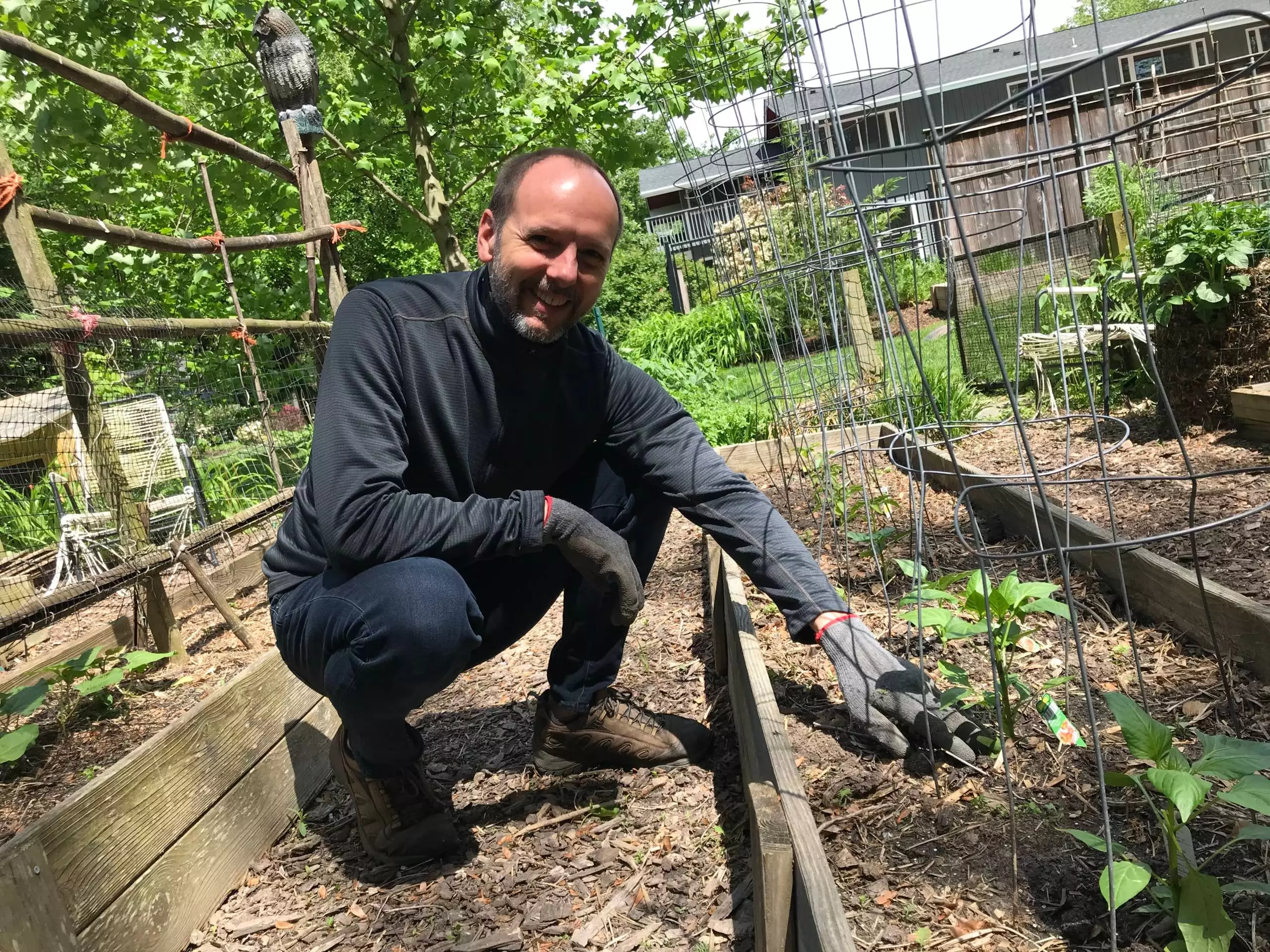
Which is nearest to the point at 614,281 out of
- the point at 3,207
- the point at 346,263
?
the point at 346,263

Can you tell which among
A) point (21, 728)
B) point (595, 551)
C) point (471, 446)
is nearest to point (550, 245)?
point (471, 446)

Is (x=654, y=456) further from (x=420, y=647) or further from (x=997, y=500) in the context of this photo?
(x=997, y=500)

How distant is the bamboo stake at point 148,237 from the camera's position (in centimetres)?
292

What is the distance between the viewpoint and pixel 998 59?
18250 mm

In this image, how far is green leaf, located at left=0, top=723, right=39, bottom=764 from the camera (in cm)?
191

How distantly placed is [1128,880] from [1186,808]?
0.14 meters

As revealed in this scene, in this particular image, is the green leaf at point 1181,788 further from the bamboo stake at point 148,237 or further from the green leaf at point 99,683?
the bamboo stake at point 148,237

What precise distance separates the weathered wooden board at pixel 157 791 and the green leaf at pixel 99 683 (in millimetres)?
746

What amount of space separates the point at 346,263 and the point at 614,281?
28.2ft

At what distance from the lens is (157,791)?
62.4 inches

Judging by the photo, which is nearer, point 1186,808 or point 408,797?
point 1186,808

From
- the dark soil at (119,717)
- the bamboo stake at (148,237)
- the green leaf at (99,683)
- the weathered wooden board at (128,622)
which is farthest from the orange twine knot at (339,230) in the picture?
the green leaf at (99,683)

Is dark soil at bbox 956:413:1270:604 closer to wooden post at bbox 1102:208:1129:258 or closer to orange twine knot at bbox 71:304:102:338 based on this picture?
wooden post at bbox 1102:208:1129:258

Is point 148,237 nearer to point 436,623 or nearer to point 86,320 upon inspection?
point 86,320
